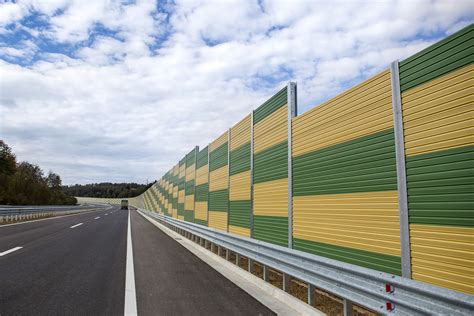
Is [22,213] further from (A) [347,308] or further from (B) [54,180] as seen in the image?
(B) [54,180]

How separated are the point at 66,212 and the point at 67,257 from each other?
41.6 meters

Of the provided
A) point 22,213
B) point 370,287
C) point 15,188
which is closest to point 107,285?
point 370,287

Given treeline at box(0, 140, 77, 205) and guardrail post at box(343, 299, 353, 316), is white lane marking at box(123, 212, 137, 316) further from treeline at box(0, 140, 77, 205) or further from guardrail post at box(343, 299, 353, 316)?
treeline at box(0, 140, 77, 205)

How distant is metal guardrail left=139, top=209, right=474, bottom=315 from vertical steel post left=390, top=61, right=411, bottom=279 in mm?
827

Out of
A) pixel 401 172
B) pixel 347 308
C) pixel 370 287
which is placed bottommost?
pixel 347 308

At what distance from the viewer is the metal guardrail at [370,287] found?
10.5 feet

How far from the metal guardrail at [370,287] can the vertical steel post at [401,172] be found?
32.6 inches

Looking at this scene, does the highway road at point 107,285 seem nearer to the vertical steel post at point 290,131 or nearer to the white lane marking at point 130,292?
the white lane marking at point 130,292

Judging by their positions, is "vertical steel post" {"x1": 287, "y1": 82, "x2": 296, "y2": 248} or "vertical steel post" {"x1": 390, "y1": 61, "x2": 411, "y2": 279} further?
"vertical steel post" {"x1": 287, "y1": 82, "x2": 296, "y2": 248}

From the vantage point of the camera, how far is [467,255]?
4.02 metres

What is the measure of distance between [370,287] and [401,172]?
171 cm

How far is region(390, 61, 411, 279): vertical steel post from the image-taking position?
4848 mm

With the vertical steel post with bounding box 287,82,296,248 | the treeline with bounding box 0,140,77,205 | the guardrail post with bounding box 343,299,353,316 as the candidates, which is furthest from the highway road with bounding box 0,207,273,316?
the treeline with bounding box 0,140,77,205

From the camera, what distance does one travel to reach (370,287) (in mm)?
4254
